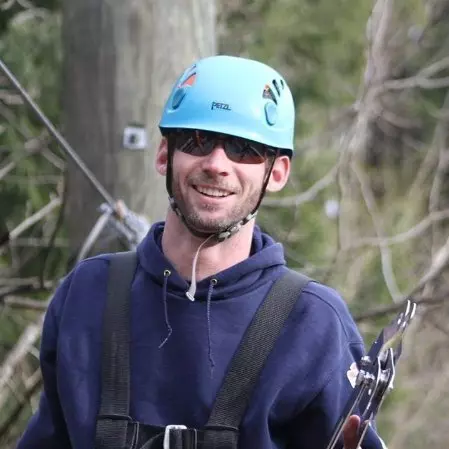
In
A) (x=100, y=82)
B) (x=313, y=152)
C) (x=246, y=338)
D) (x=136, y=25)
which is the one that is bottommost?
(x=313, y=152)

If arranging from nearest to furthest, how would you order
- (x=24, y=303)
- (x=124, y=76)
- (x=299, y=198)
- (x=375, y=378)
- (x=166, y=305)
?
(x=375, y=378) < (x=166, y=305) < (x=124, y=76) < (x=24, y=303) < (x=299, y=198)

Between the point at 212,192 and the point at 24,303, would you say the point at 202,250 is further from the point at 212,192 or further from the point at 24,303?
the point at 24,303

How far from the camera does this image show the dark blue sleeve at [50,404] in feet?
7.45

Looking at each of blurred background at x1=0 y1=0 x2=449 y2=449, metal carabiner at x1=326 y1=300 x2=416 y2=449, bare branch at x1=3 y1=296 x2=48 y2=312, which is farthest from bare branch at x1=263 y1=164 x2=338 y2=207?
metal carabiner at x1=326 y1=300 x2=416 y2=449

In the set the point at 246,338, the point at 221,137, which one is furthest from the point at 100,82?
the point at 246,338

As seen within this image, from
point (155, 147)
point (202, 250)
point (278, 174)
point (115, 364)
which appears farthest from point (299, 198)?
point (115, 364)

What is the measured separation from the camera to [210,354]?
2.07 m

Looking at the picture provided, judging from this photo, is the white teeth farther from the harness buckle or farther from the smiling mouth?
the harness buckle

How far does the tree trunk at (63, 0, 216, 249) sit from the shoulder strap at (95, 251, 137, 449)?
124cm

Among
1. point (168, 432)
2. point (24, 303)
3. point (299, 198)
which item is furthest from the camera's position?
point (299, 198)

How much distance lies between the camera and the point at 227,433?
1.99 m

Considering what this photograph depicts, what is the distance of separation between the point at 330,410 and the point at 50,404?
0.69 metres

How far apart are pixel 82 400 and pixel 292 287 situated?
20.6 inches

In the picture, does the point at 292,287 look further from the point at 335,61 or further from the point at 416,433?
the point at 416,433
